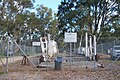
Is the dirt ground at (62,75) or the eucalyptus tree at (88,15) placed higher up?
the eucalyptus tree at (88,15)

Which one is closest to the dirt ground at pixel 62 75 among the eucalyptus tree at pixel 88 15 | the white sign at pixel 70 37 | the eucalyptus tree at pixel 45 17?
the white sign at pixel 70 37

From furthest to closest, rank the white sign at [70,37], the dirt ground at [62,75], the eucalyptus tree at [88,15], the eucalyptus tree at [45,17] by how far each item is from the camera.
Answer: the eucalyptus tree at [45,17]
the eucalyptus tree at [88,15]
the white sign at [70,37]
the dirt ground at [62,75]

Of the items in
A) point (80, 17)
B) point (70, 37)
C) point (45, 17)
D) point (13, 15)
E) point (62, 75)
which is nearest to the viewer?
point (62, 75)

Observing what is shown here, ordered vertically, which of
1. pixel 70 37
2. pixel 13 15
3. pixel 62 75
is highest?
pixel 13 15

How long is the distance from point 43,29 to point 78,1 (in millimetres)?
36057

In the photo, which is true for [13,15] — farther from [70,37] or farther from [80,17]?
[70,37]

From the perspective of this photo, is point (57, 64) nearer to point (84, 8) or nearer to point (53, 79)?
point (53, 79)

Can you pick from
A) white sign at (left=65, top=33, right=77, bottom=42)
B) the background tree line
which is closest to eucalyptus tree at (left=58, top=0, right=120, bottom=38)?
the background tree line

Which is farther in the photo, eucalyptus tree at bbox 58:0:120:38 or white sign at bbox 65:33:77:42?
eucalyptus tree at bbox 58:0:120:38

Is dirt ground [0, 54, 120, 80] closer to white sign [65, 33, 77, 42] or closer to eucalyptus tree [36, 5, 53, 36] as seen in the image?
white sign [65, 33, 77, 42]

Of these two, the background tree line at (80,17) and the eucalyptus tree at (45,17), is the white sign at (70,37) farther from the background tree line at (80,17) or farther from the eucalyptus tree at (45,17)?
the eucalyptus tree at (45,17)

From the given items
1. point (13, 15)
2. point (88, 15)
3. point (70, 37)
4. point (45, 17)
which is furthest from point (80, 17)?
point (45, 17)

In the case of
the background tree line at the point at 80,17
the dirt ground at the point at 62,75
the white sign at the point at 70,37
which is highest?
the background tree line at the point at 80,17

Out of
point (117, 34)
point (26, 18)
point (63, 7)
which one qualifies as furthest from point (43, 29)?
point (117, 34)
